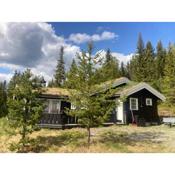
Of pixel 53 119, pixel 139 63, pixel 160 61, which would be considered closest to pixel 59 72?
pixel 139 63

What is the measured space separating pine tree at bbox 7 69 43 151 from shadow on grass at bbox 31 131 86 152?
0.69 meters

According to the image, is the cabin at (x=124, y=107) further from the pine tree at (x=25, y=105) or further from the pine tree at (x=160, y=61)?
the pine tree at (x=160, y=61)

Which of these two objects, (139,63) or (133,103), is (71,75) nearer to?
(133,103)

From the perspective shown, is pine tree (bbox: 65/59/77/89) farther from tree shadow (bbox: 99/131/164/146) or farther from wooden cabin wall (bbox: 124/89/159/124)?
wooden cabin wall (bbox: 124/89/159/124)

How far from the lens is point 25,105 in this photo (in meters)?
11.2

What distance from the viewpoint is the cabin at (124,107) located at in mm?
16547

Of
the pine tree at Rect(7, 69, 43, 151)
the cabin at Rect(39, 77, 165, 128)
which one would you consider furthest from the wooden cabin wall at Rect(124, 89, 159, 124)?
the pine tree at Rect(7, 69, 43, 151)

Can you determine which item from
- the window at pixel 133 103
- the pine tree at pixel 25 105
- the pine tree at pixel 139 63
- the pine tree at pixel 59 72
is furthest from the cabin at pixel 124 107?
the pine tree at pixel 59 72

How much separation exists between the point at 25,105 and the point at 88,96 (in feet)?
9.08

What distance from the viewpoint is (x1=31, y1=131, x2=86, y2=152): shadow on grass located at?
1176cm

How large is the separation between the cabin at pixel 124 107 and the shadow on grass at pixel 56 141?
8.52 feet

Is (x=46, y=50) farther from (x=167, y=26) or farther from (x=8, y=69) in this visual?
(x=167, y=26)
